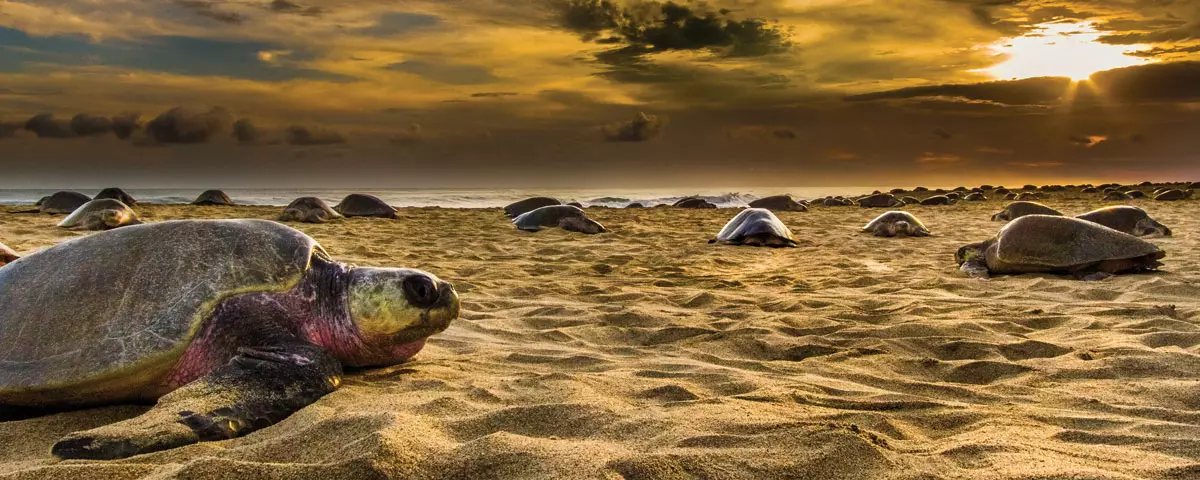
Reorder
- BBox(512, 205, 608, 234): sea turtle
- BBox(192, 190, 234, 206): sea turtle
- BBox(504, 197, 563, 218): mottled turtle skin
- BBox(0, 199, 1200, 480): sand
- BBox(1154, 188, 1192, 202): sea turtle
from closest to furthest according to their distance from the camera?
BBox(0, 199, 1200, 480): sand
BBox(512, 205, 608, 234): sea turtle
BBox(504, 197, 563, 218): mottled turtle skin
BBox(192, 190, 234, 206): sea turtle
BBox(1154, 188, 1192, 202): sea turtle

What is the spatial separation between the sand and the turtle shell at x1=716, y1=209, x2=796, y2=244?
4.08 metres

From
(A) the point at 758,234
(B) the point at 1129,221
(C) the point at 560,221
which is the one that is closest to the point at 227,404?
(A) the point at 758,234

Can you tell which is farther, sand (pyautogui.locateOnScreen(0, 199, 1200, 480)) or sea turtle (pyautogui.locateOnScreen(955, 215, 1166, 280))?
sea turtle (pyautogui.locateOnScreen(955, 215, 1166, 280))

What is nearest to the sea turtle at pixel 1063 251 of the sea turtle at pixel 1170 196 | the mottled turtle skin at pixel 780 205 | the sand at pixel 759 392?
the sand at pixel 759 392

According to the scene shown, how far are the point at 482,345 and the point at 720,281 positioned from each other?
331 cm

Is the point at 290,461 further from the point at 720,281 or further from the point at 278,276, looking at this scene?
the point at 720,281

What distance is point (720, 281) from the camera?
22.5 feet

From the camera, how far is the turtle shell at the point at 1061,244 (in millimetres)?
6445

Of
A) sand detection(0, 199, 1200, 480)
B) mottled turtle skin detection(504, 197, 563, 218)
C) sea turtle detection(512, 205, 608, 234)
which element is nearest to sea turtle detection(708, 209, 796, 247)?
sea turtle detection(512, 205, 608, 234)

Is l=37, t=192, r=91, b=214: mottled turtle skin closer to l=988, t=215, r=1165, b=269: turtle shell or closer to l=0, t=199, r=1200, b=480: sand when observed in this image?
l=0, t=199, r=1200, b=480: sand

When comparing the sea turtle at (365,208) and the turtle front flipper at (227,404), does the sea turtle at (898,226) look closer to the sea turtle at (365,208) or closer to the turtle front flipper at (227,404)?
the turtle front flipper at (227,404)

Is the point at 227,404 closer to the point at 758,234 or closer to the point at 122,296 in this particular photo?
the point at 122,296

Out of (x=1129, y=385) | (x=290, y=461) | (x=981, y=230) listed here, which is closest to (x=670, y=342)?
(x=1129, y=385)

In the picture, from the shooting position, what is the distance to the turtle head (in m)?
3.14
